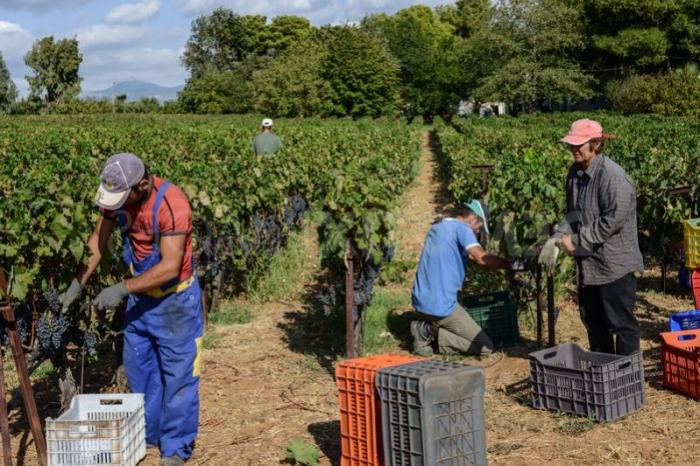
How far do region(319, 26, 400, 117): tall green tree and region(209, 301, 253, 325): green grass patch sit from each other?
56.3m

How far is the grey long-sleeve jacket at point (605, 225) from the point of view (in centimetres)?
526

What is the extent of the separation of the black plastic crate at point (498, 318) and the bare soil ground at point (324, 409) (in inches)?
5.6

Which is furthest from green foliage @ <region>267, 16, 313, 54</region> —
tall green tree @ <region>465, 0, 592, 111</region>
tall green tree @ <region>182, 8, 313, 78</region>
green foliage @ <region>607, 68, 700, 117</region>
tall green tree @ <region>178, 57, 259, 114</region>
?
green foliage @ <region>607, 68, 700, 117</region>

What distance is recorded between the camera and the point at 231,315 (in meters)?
8.37

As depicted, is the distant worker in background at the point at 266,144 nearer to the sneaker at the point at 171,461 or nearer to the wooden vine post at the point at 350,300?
the wooden vine post at the point at 350,300

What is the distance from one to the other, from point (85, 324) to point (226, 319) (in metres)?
2.92

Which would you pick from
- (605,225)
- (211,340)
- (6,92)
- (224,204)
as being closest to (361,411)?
(605,225)

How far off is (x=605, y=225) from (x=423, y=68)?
7629cm

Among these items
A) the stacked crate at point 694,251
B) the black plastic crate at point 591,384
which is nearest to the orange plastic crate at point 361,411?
the black plastic crate at point 591,384

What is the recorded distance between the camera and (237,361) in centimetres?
698

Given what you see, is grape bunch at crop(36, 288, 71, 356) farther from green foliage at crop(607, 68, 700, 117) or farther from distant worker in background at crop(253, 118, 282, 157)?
green foliage at crop(607, 68, 700, 117)

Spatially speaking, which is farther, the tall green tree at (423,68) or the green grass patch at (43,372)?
the tall green tree at (423,68)

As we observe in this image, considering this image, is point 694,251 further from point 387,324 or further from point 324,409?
point 324,409

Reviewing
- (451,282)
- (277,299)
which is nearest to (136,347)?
(451,282)
